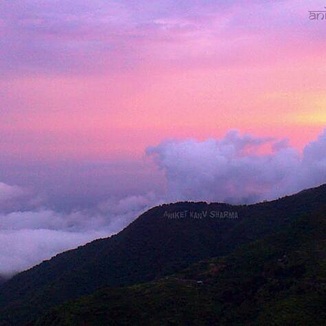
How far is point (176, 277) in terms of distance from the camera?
138 meters

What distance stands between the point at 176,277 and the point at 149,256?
59.0m

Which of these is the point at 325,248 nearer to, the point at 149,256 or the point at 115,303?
the point at 115,303

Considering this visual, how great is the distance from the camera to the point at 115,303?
118250 millimetres

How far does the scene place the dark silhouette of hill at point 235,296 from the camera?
4178 inches

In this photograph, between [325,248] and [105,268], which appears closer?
[325,248]

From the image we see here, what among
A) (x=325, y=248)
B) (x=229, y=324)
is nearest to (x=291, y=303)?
(x=229, y=324)

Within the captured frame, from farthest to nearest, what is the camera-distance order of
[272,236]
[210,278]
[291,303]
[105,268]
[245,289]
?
1. [105,268]
2. [272,236]
3. [210,278]
4. [245,289]
5. [291,303]

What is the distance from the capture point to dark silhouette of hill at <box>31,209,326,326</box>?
10611 centimetres

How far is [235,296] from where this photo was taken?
121m

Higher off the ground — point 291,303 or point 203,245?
point 203,245

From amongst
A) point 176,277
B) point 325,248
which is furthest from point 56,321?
point 325,248

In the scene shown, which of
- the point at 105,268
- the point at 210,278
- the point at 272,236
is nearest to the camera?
the point at 210,278

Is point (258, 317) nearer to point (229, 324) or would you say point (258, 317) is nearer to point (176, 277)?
point (229, 324)

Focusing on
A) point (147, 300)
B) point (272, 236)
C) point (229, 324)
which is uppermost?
point (272, 236)
